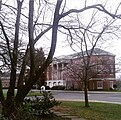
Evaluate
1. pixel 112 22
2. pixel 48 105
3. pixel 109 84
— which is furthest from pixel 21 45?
pixel 109 84

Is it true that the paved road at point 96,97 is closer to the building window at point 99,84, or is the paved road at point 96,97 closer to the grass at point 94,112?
the grass at point 94,112

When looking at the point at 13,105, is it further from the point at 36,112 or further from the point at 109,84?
the point at 109,84

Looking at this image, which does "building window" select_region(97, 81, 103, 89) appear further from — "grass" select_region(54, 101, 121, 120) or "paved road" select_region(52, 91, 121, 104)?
"grass" select_region(54, 101, 121, 120)

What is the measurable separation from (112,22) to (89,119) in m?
7.09

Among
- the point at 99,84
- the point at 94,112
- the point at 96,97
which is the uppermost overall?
the point at 99,84

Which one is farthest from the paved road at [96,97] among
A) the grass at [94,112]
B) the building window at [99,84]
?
the building window at [99,84]

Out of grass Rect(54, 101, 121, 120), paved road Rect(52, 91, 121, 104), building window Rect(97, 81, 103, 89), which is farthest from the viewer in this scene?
building window Rect(97, 81, 103, 89)

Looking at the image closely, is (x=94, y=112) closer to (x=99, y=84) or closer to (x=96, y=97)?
(x=96, y=97)

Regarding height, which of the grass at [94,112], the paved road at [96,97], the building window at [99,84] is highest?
the building window at [99,84]

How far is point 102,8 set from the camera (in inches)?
434

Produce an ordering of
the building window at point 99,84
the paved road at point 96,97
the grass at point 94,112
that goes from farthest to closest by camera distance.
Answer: the building window at point 99,84
the paved road at point 96,97
the grass at point 94,112

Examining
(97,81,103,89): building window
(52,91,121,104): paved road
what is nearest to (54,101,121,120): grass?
(52,91,121,104): paved road

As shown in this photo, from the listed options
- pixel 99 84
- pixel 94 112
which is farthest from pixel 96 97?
pixel 99 84

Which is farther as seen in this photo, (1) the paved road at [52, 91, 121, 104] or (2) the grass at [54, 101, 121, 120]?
(1) the paved road at [52, 91, 121, 104]
